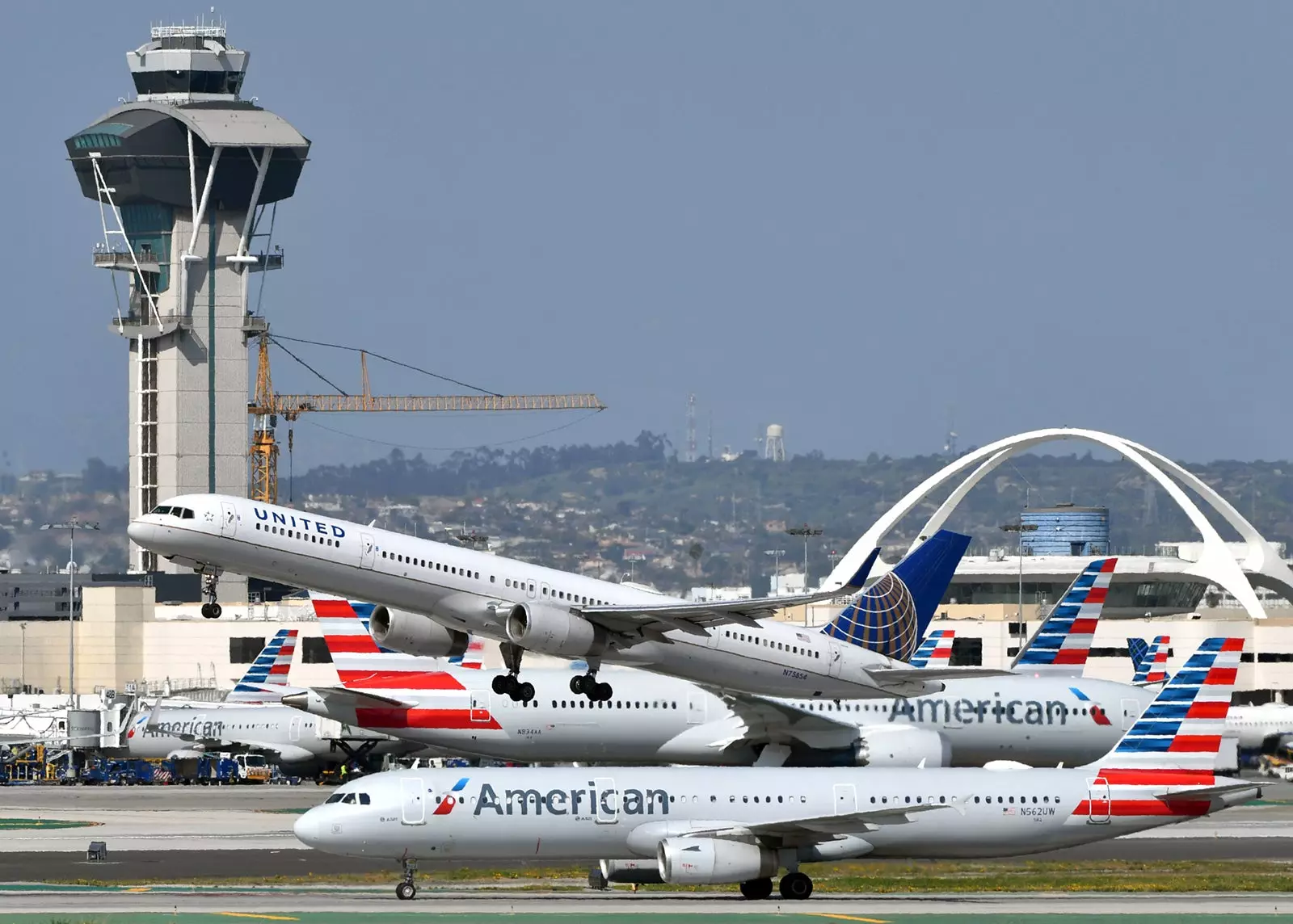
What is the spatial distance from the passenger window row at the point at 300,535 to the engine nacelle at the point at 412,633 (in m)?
5.47

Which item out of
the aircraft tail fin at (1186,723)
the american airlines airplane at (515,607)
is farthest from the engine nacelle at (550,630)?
the aircraft tail fin at (1186,723)

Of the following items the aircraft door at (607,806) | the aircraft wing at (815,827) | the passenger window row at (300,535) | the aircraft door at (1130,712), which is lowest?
the aircraft wing at (815,827)

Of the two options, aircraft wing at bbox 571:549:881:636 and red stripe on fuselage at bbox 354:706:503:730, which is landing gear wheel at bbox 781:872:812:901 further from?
red stripe on fuselage at bbox 354:706:503:730

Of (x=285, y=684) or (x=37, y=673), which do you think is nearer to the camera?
(x=285, y=684)

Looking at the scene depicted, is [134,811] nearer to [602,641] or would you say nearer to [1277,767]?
[602,641]

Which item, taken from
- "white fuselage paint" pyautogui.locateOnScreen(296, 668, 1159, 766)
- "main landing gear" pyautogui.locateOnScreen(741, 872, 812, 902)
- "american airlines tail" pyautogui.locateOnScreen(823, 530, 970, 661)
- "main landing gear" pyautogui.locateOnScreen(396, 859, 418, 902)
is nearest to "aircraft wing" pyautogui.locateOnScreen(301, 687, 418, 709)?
"white fuselage paint" pyautogui.locateOnScreen(296, 668, 1159, 766)

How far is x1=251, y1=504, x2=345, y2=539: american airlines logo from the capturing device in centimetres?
6031

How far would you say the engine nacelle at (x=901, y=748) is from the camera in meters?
86.2

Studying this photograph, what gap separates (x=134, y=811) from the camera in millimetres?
96875

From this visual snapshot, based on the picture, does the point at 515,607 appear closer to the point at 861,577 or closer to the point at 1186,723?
the point at 861,577

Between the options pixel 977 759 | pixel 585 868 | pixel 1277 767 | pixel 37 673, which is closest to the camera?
pixel 585 868

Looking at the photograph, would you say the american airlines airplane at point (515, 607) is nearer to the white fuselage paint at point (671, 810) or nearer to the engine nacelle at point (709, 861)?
the white fuselage paint at point (671, 810)

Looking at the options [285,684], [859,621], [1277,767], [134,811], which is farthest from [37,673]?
[859,621]

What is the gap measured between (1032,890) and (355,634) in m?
38.2
